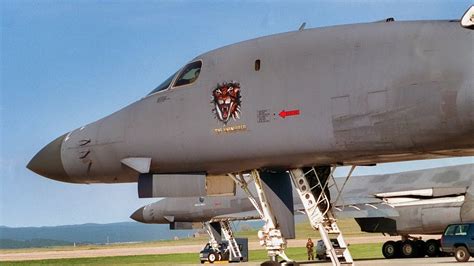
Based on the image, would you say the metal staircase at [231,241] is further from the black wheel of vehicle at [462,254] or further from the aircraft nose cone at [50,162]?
the aircraft nose cone at [50,162]

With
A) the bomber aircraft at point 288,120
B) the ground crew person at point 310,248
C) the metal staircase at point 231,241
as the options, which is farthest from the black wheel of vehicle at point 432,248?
the bomber aircraft at point 288,120

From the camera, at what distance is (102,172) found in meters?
14.7

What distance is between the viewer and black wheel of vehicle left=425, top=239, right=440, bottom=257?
127 ft

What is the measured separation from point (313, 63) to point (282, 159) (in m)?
1.58

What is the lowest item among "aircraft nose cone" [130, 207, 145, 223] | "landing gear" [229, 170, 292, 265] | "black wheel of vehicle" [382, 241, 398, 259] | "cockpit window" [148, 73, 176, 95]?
"landing gear" [229, 170, 292, 265]

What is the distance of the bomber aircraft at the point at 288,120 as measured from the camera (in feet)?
37.1

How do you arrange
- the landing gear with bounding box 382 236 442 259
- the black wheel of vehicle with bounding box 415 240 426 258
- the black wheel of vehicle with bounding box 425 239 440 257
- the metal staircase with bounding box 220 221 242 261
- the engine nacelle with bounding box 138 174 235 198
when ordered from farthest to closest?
the metal staircase with bounding box 220 221 242 261 < the black wheel of vehicle with bounding box 415 240 426 258 < the landing gear with bounding box 382 236 442 259 < the black wheel of vehicle with bounding box 425 239 440 257 < the engine nacelle with bounding box 138 174 235 198

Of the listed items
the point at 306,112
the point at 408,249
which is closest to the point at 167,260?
the point at 408,249

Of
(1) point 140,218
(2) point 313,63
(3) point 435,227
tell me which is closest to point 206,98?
(2) point 313,63

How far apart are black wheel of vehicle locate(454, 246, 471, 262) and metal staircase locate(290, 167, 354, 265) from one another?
62.0ft

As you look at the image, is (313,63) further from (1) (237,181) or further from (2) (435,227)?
(2) (435,227)

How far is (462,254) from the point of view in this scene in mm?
31078

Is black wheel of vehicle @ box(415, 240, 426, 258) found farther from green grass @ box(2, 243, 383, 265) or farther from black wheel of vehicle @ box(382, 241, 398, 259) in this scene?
green grass @ box(2, 243, 383, 265)

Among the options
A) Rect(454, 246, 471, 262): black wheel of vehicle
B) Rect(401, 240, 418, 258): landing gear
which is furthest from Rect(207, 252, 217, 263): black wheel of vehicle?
Rect(454, 246, 471, 262): black wheel of vehicle
